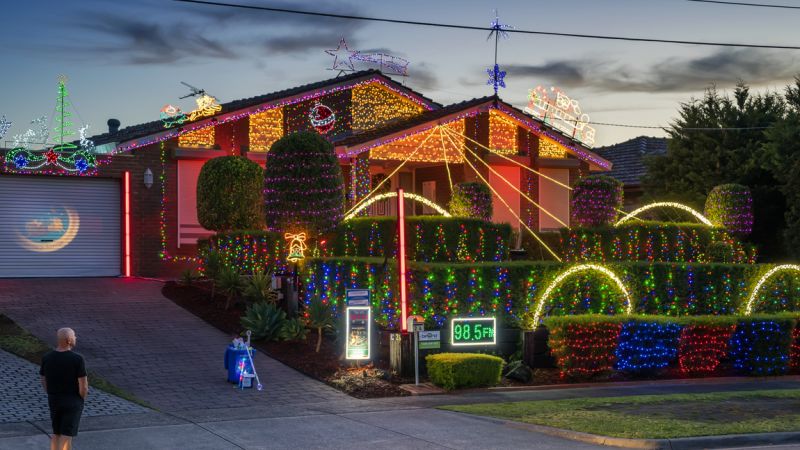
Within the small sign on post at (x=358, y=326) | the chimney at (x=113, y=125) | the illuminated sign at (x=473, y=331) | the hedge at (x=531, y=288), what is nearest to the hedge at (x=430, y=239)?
the hedge at (x=531, y=288)

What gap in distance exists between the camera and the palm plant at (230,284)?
21094 mm

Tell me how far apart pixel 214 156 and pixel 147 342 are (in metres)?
9.55

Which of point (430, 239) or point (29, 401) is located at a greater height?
point (430, 239)

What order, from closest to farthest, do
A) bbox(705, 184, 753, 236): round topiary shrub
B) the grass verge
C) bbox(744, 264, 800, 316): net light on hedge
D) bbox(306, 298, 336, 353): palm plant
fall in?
1. the grass verge
2. bbox(306, 298, 336, 353): palm plant
3. bbox(744, 264, 800, 316): net light on hedge
4. bbox(705, 184, 753, 236): round topiary shrub

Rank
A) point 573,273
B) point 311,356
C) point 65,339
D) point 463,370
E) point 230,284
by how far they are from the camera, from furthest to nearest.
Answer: point 230,284
point 573,273
point 311,356
point 463,370
point 65,339

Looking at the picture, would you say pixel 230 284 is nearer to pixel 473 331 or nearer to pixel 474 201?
pixel 473 331

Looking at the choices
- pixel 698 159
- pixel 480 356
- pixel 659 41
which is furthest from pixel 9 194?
pixel 698 159

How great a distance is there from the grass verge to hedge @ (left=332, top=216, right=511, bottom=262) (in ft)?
23.7

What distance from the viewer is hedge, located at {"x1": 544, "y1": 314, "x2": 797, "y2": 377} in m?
17.2

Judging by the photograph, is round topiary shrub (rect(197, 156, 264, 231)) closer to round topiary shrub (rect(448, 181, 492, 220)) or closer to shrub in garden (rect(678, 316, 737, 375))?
round topiary shrub (rect(448, 181, 492, 220))

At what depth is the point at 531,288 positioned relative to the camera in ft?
60.5

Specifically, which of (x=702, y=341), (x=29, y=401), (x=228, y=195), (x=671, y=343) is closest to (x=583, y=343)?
(x=671, y=343)

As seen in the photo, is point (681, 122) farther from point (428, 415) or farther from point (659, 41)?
point (428, 415)

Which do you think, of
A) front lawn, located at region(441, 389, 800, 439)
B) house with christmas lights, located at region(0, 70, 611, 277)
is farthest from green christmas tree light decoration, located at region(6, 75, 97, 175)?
front lawn, located at region(441, 389, 800, 439)
